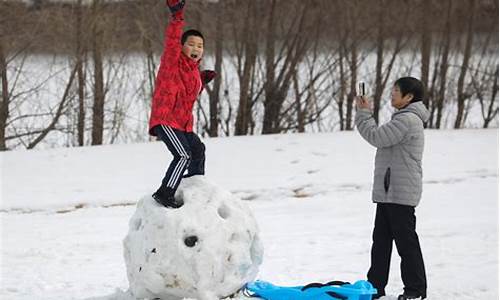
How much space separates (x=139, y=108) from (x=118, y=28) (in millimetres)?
1707

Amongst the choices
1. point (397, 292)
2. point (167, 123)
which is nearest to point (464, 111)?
point (397, 292)

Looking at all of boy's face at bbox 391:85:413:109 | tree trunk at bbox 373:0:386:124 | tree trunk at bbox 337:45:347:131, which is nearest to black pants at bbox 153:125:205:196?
boy's face at bbox 391:85:413:109

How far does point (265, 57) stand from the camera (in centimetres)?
1712

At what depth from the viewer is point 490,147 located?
1468 centimetres

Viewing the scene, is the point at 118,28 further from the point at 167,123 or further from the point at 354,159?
the point at 167,123

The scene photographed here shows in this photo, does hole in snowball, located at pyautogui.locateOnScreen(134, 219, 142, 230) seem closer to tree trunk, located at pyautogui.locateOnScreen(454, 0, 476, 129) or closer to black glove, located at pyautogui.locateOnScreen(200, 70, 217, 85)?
black glove, located at pyautogui.locateOnScreen(200, 70, 217, 85)

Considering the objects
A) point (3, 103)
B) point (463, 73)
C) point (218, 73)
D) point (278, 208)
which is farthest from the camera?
point (463, 73)

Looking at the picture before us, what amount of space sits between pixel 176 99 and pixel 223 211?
0.86 metres

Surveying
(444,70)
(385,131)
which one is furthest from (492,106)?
(385,131)

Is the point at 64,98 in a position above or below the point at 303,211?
above

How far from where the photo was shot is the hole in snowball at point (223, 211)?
19.3 feet

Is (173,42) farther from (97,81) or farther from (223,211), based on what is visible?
(97,81)

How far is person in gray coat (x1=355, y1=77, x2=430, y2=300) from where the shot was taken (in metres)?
6.14

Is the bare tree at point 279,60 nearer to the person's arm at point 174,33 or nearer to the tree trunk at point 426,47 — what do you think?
the tree trunk at point 426,47
